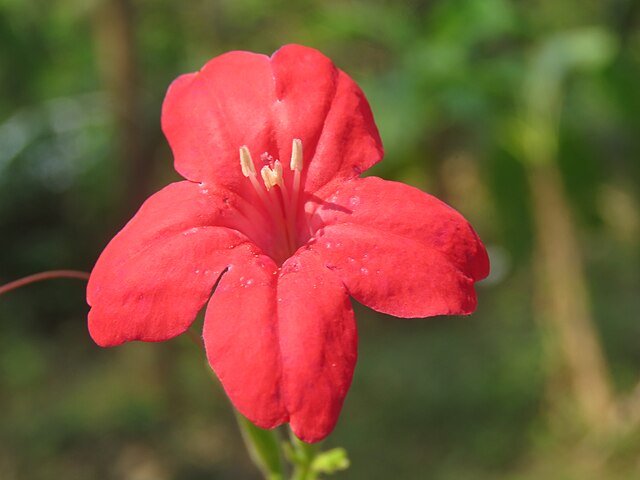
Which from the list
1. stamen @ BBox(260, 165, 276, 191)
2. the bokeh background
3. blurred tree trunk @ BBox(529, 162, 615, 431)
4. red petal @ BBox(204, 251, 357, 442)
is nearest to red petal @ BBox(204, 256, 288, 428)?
red petal @ BBox(204, 251, 357, 442)

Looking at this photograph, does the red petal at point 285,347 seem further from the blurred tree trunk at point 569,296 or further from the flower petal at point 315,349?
the blurred tree trunk at point 569,296

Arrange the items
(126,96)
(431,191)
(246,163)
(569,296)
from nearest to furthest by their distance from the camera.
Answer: (246,163) < (569,296) < (126,96) < (431,191)

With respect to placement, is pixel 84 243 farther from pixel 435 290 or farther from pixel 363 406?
pixel 435 290

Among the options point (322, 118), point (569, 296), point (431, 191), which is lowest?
point (431, 191)

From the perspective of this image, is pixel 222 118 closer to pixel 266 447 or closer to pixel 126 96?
pixel 266 447

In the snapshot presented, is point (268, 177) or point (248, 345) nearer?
point (248, 345)

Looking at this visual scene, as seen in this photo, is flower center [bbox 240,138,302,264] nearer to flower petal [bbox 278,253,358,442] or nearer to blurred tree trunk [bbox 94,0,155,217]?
flower petal [bbox 278,253,358,442]

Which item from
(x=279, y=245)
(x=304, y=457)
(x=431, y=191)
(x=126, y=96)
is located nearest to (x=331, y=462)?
(x=304, y=457)
